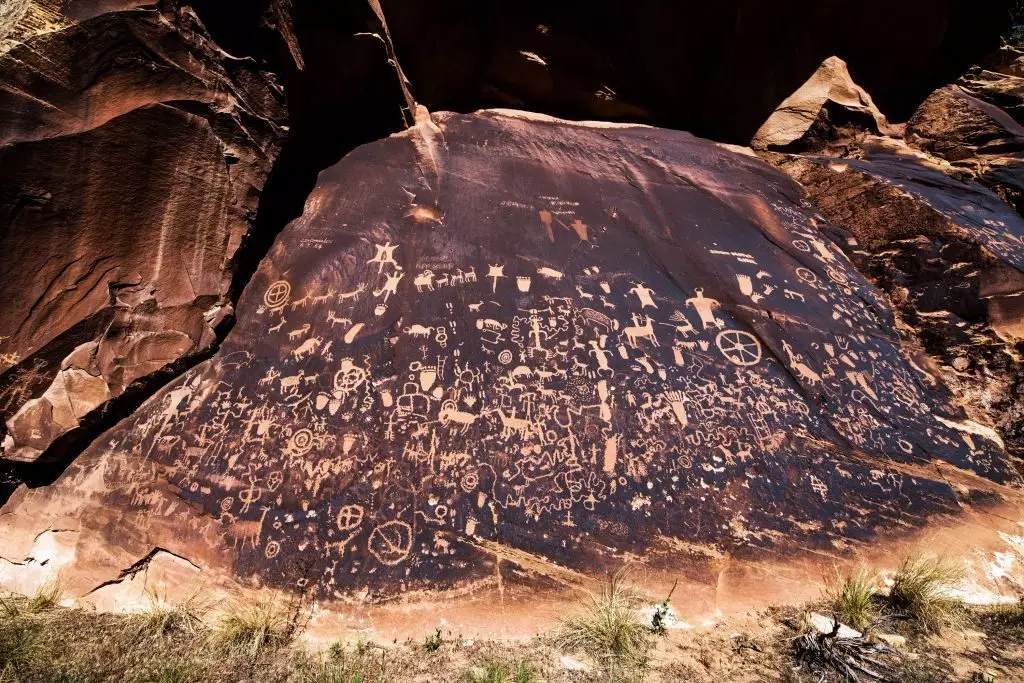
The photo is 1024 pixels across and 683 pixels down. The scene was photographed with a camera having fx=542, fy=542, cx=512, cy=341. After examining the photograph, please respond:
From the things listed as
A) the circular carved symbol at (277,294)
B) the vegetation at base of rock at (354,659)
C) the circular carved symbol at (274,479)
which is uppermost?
the circular carved symbol at (277,294)

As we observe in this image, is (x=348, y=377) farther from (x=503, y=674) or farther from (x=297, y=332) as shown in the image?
(x=503, y=674)

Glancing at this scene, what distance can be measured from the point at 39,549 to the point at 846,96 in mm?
8593

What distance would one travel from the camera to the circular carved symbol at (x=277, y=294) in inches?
149

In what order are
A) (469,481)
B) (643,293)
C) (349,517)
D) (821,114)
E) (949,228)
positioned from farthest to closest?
(821,114) < (949,228) < (643,293) < (469,481) < (349,517)

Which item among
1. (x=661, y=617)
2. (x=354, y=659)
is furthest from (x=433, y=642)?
(x=661, y=617)

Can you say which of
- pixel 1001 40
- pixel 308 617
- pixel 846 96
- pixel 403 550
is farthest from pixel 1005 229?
pixel 308 617

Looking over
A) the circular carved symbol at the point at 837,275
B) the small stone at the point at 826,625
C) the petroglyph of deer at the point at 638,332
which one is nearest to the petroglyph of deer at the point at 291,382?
the petroglyph of deer at the point at 638,332

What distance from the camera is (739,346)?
4.04 metres

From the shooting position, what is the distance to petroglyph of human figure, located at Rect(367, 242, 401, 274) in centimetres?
407

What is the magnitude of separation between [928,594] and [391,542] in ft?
9.09

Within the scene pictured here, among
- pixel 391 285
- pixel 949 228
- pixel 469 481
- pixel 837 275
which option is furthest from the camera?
pixel 837 275

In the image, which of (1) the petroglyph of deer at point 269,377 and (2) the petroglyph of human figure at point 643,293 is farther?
(2) the petroglyph of human figure at point 643,293

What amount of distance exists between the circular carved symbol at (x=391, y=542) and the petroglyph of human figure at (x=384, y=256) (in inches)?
76.0

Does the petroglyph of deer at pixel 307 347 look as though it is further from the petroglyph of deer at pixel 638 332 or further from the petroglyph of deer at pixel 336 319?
the petroglyph of deer at pixel 638 332
